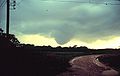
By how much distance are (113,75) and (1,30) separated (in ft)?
58.0

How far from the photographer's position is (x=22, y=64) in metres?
29.2

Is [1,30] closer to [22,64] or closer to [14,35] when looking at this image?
[14,35]

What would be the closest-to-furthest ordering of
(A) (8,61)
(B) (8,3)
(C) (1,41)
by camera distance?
(A) (8,61) → (C) (1,41) → (B) (8,3)

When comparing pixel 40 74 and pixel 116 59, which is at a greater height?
pixel 40 74

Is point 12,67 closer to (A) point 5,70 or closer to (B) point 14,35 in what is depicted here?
(A) point 5,70

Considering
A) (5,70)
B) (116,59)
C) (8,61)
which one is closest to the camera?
(5,70)

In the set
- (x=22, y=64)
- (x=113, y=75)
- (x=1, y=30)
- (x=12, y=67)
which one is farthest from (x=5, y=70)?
(x=1, y=30)

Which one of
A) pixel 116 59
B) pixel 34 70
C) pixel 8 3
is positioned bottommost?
pixel 116 59

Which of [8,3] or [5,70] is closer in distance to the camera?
[5,70]

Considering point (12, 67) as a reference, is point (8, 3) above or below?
above

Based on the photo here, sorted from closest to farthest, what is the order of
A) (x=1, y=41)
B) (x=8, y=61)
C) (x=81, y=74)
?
1. (x=8, y=61)
2. (x=81, y=74)
3. (x=1, y=41)

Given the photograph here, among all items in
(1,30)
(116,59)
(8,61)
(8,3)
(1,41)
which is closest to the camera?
(8,61)

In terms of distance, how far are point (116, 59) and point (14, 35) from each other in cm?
1586

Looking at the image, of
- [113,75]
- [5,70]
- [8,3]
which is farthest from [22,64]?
[8,3]
